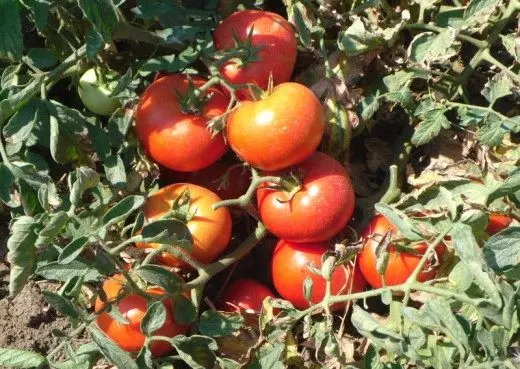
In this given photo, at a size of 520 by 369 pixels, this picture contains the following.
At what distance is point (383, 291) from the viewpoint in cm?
133

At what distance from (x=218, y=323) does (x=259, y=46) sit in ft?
1.91

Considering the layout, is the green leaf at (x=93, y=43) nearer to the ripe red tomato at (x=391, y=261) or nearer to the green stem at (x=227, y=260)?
the green stem at (x=227, y=260)

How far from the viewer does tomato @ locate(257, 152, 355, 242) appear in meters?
1.51

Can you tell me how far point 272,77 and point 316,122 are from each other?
159mm

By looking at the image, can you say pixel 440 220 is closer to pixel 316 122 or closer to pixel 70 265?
pixel 316 122

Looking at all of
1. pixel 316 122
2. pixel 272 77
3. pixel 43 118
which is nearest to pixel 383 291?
pixel 316 122

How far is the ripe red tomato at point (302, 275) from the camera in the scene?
1.58 m

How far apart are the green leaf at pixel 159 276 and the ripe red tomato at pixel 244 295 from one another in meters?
0.26

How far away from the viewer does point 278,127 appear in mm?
1433

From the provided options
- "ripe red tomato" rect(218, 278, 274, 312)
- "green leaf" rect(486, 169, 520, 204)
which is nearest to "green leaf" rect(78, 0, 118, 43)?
"ripe red tomato" rect(218, 278, 274, 312)

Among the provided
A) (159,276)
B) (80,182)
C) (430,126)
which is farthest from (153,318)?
(430,126)

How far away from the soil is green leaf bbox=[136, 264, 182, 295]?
0.45 meters

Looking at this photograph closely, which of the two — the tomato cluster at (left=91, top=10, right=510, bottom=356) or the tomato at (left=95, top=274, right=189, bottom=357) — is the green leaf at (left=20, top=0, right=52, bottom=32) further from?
the tomato at (left=95, top=274, right=189, bottom=357)

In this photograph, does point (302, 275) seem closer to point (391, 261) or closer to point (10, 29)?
point (391, 261)
